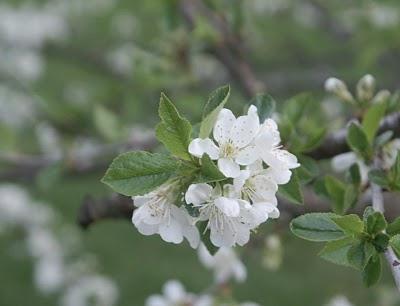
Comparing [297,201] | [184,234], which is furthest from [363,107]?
[184,234]

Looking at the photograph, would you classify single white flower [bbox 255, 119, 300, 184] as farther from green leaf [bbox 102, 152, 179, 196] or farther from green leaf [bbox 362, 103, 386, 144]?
green leaf [bbox 362, 103, 386, 144]

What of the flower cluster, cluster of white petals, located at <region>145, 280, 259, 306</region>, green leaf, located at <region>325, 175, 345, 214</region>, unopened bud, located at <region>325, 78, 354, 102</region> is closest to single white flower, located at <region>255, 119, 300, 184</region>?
the flower cluster

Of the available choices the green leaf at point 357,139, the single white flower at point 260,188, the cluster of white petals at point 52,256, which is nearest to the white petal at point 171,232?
the single white flower at point 260,188

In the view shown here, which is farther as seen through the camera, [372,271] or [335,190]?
[335,190]

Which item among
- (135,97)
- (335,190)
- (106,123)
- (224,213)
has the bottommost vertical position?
(135,97)

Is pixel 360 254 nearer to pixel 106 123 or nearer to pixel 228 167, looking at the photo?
pixel 228 167

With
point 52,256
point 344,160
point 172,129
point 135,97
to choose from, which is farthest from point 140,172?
point 52,256

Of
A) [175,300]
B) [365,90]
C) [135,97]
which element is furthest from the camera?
[135,97]
